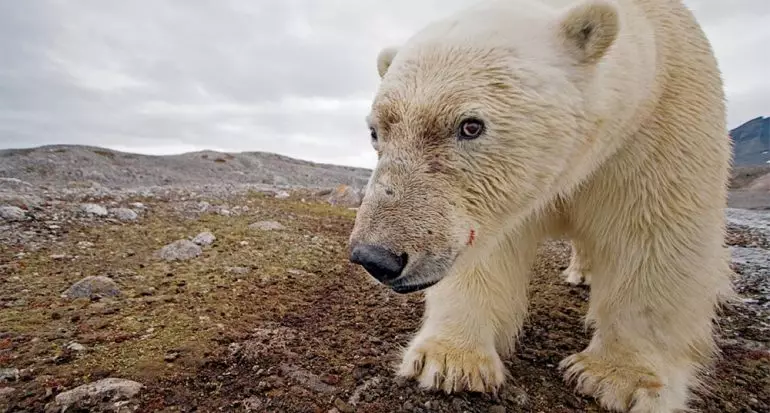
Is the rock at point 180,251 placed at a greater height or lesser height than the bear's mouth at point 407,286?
lesser

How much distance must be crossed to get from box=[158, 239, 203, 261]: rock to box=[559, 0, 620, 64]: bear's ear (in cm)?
320

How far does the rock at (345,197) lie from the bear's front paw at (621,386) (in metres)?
7.43

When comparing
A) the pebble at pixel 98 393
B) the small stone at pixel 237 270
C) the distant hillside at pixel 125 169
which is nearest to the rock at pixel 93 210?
the small stone at pixel 237 270

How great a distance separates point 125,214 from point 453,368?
4349 mm

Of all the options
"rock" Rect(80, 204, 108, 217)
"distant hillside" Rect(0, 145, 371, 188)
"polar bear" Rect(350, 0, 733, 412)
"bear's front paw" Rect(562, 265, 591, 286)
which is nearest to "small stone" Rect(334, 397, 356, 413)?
"polar bear" Rect(350, 0, 733, 412)

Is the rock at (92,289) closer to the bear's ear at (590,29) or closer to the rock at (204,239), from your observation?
the rock at (204,239)

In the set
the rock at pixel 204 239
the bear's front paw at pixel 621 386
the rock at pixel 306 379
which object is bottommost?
the bear's front paw at pixel 621 386

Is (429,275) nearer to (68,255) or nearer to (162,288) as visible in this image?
(162,288)

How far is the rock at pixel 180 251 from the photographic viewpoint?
394 cm

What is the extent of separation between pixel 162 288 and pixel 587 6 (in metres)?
2.95

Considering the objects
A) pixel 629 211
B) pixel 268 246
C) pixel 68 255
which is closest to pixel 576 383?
pixel 629 211

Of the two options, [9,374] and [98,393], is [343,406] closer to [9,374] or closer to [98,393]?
[98,393]

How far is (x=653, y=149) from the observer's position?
243 cm

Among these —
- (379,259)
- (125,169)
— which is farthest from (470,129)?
(125,169)
